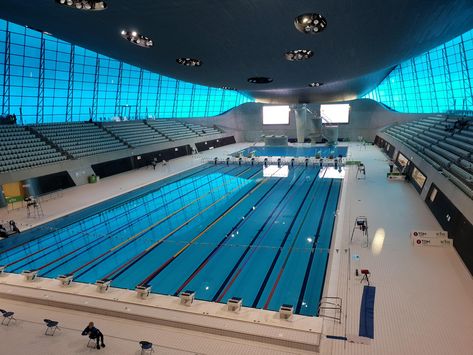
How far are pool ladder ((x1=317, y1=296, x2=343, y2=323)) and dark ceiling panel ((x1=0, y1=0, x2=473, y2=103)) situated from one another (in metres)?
6.60

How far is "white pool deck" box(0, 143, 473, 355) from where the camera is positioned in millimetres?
5184

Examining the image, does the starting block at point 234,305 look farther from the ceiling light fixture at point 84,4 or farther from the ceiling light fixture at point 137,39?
the ceiling light fixture at point 137,39

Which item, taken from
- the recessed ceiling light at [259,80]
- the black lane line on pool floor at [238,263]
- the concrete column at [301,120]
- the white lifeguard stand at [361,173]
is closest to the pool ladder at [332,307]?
the black lane line on pool floor at [238,263]

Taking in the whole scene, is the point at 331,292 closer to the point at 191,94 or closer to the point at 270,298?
the point at 270,298

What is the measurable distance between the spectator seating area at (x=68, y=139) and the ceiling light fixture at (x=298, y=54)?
12.8 metres

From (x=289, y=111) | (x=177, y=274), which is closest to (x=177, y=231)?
(x=177, y=274)

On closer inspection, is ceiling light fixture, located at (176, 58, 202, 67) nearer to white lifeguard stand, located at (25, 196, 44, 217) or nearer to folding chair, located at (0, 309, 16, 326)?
white lifeguard stand, located at (25, 196, 44, 217)

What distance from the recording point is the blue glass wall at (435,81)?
61.8 ft

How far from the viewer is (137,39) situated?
37.2 feet

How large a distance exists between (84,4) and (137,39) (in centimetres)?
314

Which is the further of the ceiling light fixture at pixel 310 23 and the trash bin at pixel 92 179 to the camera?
the trash bin at pixel 92 179

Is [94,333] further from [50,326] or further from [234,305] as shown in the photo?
[234,305]

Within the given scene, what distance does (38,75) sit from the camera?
19.8 metres

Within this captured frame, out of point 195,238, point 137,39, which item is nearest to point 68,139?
point 137,39
